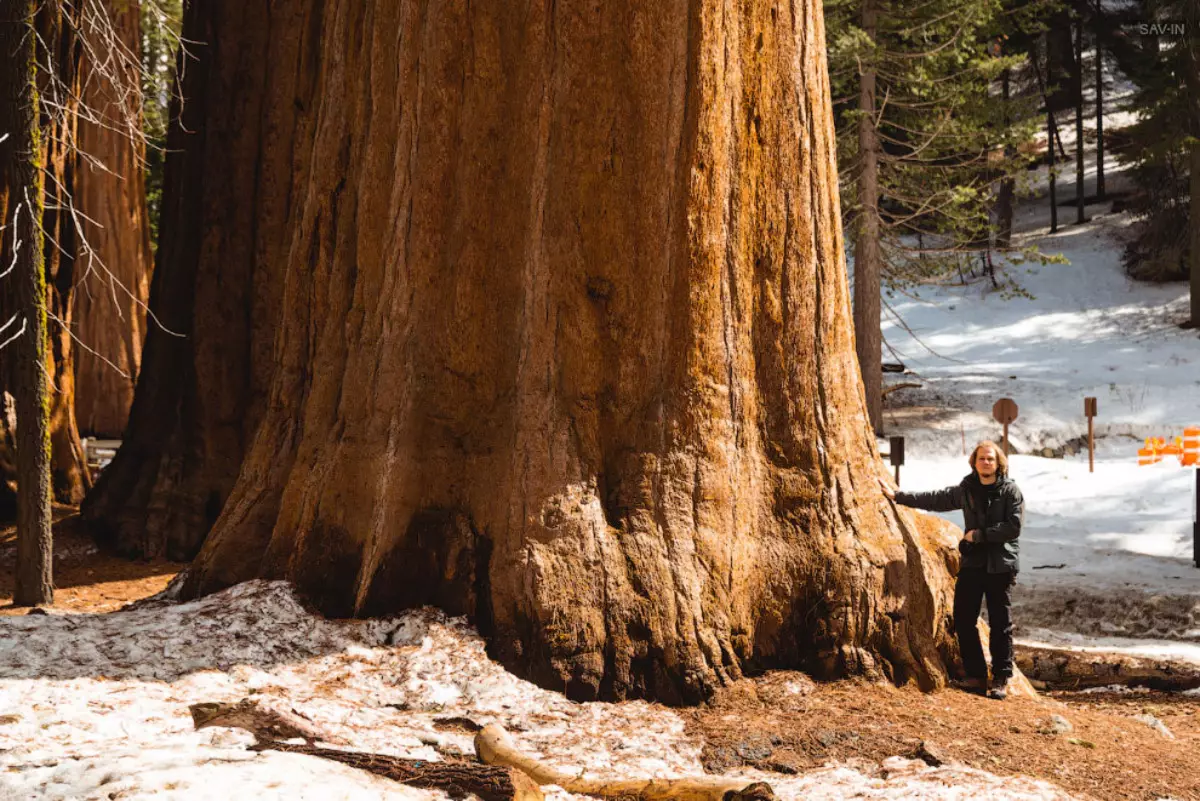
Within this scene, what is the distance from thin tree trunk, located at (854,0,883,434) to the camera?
1952 centimetres

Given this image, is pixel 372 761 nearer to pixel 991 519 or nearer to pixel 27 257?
pixel 991 519

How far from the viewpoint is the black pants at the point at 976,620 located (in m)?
6.17

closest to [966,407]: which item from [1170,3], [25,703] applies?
[1170,3]

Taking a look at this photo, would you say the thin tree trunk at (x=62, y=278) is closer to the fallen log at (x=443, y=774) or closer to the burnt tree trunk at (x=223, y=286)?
the burnt tree trunk at (x=223, y=286)

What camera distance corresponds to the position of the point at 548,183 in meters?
5.89

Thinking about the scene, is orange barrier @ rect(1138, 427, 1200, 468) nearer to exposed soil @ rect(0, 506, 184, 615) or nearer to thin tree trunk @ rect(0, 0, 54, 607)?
exposed soil @ rect(0, 506, 184, 615)

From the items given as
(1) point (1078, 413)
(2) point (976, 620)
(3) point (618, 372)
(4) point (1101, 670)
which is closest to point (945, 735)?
(2) point (976, 620)

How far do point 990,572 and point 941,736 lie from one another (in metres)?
1.28

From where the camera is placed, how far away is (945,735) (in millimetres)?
5207

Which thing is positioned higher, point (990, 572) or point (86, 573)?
point (990, 572)

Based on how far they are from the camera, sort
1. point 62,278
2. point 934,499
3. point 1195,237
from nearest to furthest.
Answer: point 934,499 → point 62,278 → point 1195,237

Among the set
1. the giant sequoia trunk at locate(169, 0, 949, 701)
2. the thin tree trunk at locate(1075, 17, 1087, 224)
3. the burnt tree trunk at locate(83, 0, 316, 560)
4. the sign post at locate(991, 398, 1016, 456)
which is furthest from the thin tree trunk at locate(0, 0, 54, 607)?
the thin tree trunk at locate(1075, 17, 1087, 224)

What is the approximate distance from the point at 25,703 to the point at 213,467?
5608 millimetres

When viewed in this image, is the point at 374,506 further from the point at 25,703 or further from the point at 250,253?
the point at 250,253
